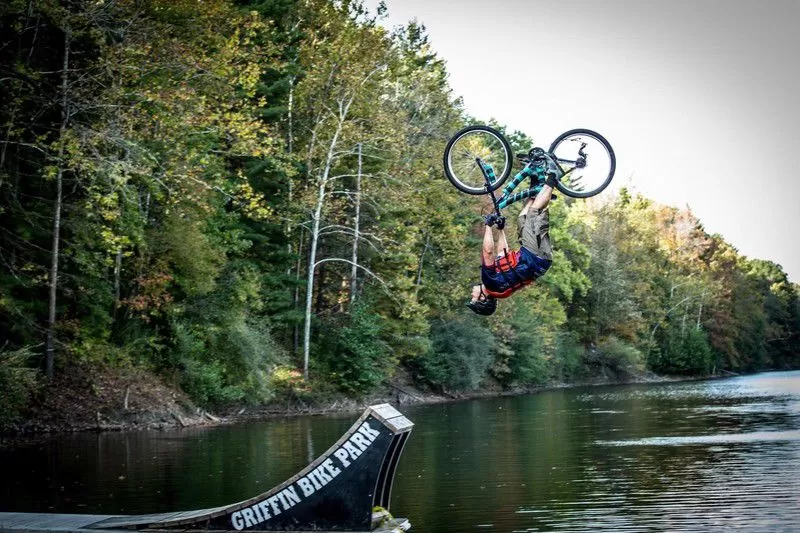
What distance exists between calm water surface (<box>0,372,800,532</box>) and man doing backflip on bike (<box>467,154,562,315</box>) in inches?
162

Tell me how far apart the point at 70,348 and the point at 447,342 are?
27190 mm

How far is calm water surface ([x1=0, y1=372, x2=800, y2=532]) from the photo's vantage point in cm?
1627

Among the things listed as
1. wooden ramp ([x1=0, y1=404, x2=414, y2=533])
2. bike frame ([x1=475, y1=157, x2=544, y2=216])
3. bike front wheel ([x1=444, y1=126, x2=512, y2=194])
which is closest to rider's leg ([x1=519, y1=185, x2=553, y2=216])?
bike frame ([x1=475, y1=157, x2=544, y2=216])

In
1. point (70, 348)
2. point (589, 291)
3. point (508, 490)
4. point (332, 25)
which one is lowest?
point (508, 490)

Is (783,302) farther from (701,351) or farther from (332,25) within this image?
(332,25)

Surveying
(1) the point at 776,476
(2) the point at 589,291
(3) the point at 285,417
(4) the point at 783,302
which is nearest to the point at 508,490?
(1) the point at 776,476

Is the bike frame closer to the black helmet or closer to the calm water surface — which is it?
the black helmet

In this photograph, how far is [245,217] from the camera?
145 ft

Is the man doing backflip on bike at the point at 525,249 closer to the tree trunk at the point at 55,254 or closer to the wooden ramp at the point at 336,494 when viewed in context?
the wooden ramp at the point at 336,494

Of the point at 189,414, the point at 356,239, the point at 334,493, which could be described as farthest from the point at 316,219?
the point at 334,493

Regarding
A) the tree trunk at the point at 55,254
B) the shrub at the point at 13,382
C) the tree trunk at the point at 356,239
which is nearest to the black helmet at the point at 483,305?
the shrub at the point at 13,382

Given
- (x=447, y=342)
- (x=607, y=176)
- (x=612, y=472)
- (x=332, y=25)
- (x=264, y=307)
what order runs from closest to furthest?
(x=607, y=176) → (x=612, y=472) → (x=264, y=307) → (x=332, y=25) → (x=447, y=342)

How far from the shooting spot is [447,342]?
54.8 meters

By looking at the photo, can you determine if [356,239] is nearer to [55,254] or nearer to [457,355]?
[457,355]
